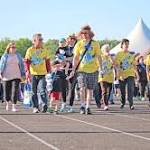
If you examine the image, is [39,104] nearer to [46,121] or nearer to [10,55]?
[10,55]

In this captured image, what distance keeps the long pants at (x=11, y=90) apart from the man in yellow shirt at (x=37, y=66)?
0.83 m

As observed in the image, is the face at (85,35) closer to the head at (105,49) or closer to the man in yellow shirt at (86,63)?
the man in yellow shirt at (86,63)

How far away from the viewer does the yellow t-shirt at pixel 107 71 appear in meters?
18.2

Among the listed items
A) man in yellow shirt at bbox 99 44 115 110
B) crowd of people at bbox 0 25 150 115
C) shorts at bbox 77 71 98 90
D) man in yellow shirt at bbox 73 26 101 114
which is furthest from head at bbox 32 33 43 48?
man in yellow shirt at bbox 99 44 115 110

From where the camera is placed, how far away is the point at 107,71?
18547 mm

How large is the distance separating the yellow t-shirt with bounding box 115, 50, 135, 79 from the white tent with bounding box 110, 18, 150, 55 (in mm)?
33067

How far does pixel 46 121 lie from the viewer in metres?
12.7

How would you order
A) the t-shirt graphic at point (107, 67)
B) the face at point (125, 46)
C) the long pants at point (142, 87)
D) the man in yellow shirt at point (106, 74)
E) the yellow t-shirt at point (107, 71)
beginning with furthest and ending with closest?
the long pants at point (142, 87) < the t-shirt graphic at point (107, 67) < the yellow t-shirt at point (107, 71) < the man in yellow shirt at point (106, 74) < the face at point (125, 46)

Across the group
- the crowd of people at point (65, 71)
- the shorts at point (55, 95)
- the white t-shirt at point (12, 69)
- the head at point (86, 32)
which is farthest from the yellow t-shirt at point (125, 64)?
the white t-shirt at point (12, 69)

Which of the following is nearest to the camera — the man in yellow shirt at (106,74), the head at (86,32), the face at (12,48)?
the head at (86,32)

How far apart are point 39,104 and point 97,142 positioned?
24.7 ft

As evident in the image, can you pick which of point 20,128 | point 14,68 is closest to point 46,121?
point 20,128

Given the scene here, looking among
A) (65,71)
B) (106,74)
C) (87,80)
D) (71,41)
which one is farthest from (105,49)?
(87,80)

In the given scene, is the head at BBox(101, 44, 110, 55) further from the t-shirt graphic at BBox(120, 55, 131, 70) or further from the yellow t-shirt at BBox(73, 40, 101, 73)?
the yellow t-shirt at BBox(73, 40, 101, 73)
